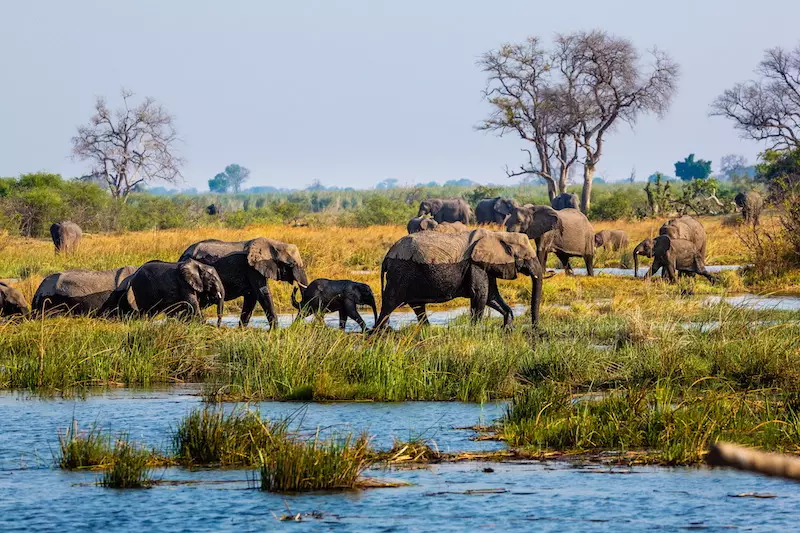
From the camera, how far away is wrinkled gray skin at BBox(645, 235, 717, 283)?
22469mm

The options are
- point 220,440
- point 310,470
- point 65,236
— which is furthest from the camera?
point 65,236

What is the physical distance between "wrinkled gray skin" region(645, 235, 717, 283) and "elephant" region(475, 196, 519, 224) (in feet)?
88.6

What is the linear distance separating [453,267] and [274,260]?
3159mm

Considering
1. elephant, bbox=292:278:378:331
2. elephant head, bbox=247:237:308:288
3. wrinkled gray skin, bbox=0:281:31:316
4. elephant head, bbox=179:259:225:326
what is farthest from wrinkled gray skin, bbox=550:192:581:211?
elephant head, bbox=179:259:225:326

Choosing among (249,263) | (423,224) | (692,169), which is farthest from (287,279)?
(692,169)

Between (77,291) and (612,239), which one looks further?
Result: (612,239)

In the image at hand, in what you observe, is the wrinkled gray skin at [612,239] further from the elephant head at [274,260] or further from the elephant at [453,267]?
the elephant at [453,267]

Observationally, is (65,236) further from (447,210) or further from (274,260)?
(447,210)

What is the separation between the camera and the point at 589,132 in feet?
191

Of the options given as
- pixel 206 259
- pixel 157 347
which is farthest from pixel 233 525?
pixel 206 259

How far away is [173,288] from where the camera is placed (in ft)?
50.5

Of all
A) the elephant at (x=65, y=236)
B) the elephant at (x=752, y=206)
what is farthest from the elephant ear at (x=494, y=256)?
the elephant at (x=752, y=206)

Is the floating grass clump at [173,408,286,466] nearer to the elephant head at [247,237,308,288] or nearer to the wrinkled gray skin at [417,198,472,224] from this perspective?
the elephant head at [247,237,308,288]

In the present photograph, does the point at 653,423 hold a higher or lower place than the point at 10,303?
lower
